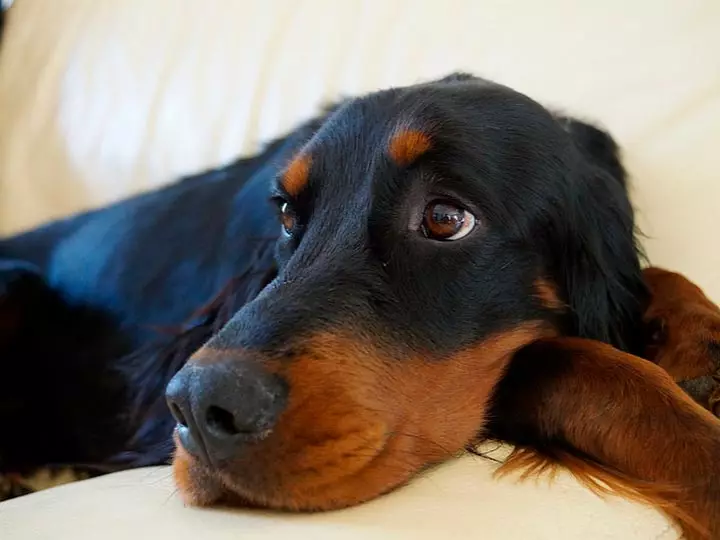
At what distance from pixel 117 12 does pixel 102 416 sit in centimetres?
144

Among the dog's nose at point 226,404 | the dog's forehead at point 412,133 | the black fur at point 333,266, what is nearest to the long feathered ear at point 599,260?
the black fur at point 333,266

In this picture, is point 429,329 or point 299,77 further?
point 299,77

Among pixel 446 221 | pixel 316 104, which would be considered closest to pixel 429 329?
pixel 446 221

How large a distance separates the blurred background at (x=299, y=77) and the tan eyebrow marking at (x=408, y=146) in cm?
68

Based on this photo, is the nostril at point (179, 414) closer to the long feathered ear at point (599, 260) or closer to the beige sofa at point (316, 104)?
the beige sofa at point (316, 104)

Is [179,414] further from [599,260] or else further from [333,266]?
[599,260]

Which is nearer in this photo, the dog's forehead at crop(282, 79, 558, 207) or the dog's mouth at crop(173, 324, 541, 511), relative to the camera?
the dog's mouth at crop(173, 324, 541, 511)

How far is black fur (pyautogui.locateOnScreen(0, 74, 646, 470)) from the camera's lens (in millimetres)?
1306

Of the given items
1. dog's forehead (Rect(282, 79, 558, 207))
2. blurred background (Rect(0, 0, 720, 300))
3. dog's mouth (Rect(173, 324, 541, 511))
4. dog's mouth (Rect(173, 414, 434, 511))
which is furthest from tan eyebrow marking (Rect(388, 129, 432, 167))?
blurred background (Rect(0, 0, 720, 300))

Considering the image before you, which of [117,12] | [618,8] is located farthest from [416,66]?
[117,12]

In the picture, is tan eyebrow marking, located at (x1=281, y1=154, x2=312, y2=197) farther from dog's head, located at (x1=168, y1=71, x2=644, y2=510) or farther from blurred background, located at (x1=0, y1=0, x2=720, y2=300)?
blurred background, located at (x1=0, y1=0, x2=720, y2=300)

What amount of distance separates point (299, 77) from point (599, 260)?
1.27 metres

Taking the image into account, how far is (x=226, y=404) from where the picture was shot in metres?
1.05

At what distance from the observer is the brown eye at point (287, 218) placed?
5.03 feet
